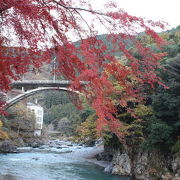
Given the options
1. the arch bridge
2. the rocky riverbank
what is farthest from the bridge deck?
the rocky riverbank

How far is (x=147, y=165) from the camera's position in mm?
11797

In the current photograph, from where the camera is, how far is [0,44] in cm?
378

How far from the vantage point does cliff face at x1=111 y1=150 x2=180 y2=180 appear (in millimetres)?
10602

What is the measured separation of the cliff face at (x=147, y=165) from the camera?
1060cm

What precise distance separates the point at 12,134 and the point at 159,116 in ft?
58.5

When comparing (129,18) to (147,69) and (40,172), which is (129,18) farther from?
(40,172)

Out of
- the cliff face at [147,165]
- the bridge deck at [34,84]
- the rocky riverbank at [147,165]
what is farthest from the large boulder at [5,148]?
the cliff face at [147,165]

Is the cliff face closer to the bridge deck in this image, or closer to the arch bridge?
the arch bridge

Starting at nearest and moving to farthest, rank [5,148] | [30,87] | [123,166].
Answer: [123,166], [30,87], [5,148]

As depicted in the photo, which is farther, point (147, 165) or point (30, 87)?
point (30, 87)

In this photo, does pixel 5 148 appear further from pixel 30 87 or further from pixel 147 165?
pixel 147 165

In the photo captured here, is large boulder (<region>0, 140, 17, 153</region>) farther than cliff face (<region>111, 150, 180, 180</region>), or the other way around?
large boulder (<region>0, 140, 17, 153</region>)

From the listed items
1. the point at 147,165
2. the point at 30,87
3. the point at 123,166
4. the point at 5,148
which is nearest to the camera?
the point at 147,165

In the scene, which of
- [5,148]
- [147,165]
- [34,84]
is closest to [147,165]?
[147,165]
